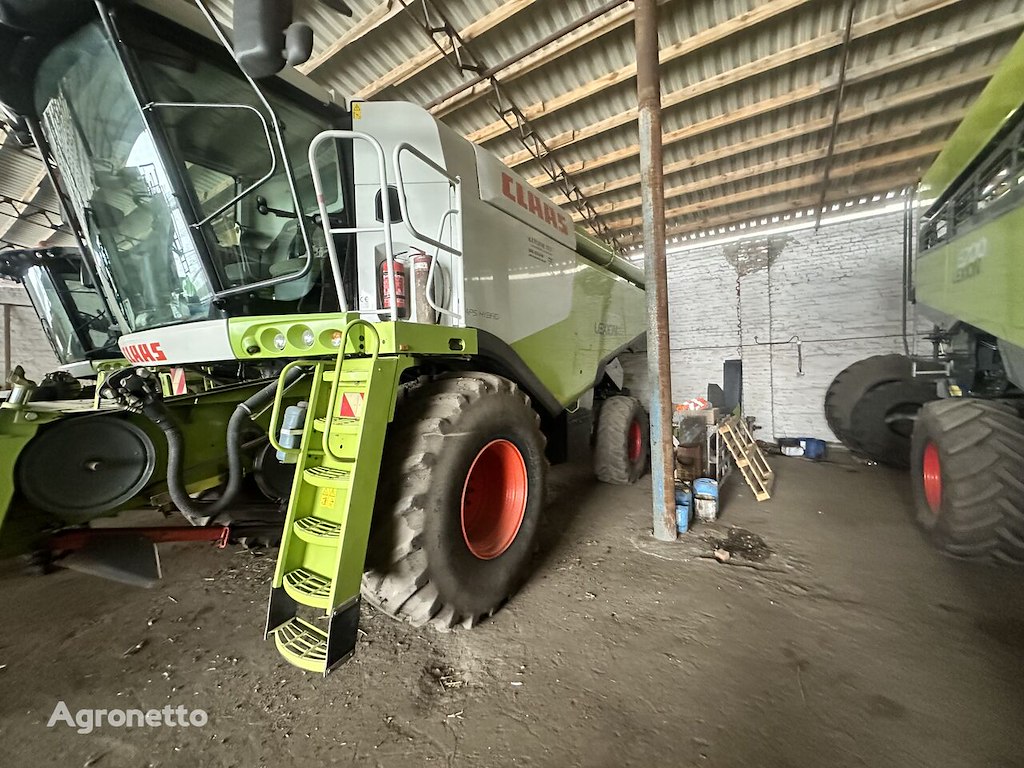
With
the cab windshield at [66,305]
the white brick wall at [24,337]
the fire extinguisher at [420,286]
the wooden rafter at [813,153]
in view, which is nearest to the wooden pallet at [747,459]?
the fire extinguisher at [420,286]

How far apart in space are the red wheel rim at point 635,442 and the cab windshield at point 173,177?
3.86 m

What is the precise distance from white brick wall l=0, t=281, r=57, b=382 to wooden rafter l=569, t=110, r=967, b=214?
12.8 metres

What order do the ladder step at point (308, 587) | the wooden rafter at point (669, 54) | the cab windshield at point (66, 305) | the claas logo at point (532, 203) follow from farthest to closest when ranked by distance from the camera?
→ the cab windshield at point (66, 305) → the wooden rafter at point (669, 54) → the claas logo at point (532, 203) → the ladder step at point (308, 587)

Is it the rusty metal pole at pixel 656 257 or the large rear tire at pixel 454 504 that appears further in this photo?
the rusty metal pole at pixel 656 257

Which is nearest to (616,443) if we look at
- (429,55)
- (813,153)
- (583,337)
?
(583,337)

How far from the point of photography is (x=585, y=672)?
5.90ft

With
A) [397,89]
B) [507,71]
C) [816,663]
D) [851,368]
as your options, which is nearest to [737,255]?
[851,368]

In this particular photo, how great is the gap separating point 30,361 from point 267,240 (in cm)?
1120

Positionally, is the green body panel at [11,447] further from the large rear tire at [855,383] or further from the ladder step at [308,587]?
the large rear tire at [855,383]

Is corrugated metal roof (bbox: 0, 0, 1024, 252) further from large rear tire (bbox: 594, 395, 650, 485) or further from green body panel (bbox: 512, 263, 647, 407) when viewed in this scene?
large rear tire (bbox: 594, 395, 650, 485)

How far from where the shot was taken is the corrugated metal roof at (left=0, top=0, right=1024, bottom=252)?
142 inches

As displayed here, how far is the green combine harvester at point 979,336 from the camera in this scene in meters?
2.38

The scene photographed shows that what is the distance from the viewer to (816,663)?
181 centimetres

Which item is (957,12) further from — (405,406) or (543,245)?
(405,406)
